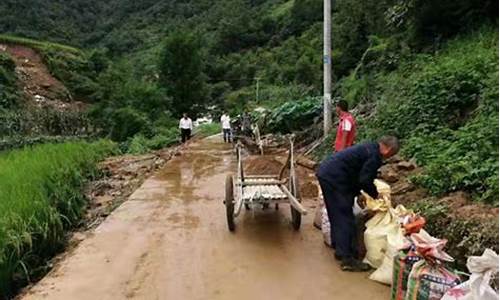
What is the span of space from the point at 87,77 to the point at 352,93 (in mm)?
35471

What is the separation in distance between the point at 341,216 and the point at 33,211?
3647 millimetres

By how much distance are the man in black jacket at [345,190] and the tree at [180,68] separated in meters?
34.6

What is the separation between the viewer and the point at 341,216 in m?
5.41

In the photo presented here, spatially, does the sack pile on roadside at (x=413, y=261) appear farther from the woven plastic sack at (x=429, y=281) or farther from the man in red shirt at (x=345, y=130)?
the man in red shirt at (x=345, y=130)

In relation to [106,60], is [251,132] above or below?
below

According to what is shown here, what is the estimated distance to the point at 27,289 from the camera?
5.33 m

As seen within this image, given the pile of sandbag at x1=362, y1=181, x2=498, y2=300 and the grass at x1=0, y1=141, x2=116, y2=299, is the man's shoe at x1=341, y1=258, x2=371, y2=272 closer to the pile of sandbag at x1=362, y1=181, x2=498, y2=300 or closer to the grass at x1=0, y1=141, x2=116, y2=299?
the pile of sandbag at x1=362, y1=181, x2=498, y2=300

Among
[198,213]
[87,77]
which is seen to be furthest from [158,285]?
[87,77]

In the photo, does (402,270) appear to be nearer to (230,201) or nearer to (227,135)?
(230,201)

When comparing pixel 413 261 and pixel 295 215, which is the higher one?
pixel 413 261

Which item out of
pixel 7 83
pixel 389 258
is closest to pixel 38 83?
pixel 7 83

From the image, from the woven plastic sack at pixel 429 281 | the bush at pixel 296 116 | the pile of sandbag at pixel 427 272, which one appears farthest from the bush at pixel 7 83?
the woven plastic sack at pixel 429 281

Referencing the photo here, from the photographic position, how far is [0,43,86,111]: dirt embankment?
123ft

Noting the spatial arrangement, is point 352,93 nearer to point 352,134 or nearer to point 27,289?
point 352,134
